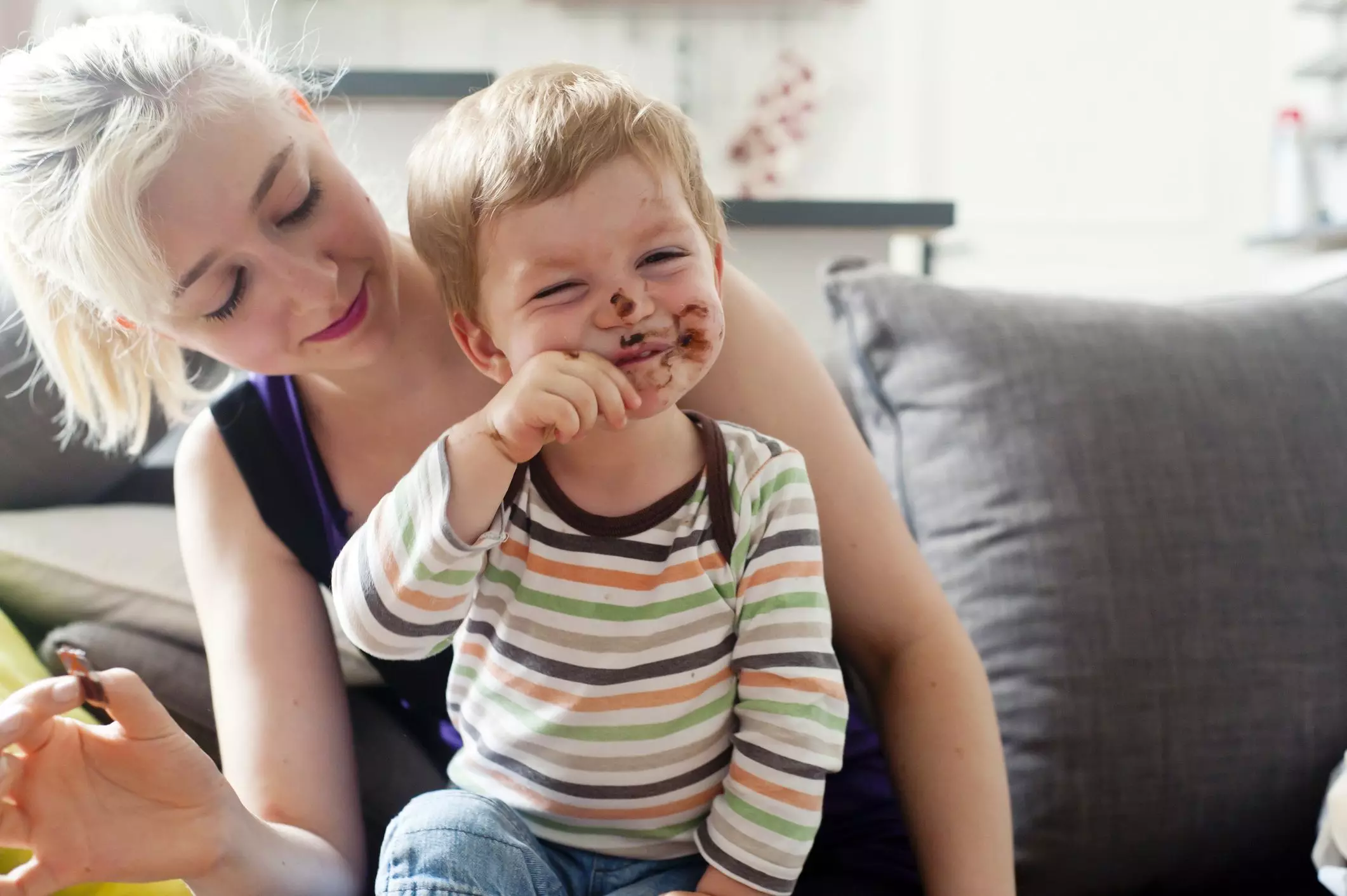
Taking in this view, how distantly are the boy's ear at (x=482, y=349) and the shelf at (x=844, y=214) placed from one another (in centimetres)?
102

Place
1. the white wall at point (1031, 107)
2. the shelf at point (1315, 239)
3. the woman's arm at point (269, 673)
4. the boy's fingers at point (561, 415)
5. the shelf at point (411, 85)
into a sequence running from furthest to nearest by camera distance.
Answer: the white wall at point (1031, 107) → the shelf at point (1315, 239) → the shelf at point (411, 85) → the woman's arm at point (269, 673) → the boy's fingers at point (561, 415)

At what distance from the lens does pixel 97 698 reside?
0.59 meters

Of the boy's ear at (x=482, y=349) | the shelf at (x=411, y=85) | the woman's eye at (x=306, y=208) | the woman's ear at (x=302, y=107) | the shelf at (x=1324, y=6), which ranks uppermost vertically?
the shelf at (x=1324, y=6)

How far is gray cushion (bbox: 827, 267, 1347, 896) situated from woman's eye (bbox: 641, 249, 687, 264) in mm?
474

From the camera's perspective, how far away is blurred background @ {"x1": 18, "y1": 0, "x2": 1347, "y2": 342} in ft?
7.80

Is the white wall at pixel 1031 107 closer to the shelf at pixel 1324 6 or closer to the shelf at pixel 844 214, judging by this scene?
the shelf at pixel 1324 6

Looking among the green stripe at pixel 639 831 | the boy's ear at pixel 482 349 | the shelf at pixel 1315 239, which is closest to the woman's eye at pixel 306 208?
the boy's ear at pixel 482 349

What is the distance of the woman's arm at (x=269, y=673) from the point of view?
2.56ft

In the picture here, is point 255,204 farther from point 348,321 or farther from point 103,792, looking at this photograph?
point 103,792

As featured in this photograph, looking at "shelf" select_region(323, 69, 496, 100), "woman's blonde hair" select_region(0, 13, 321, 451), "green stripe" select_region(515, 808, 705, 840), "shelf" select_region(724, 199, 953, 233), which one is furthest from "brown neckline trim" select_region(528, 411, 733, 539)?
"shelf" select_region(323, 69, 496, 100)

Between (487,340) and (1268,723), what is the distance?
79 centimetres

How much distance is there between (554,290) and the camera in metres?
0.62

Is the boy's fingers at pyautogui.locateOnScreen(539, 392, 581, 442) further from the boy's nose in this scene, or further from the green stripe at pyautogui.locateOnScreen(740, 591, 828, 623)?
the green stripe at pyautogui.locateOnScreen(740, 591, 828, 623)

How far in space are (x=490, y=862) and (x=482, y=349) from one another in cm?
35
